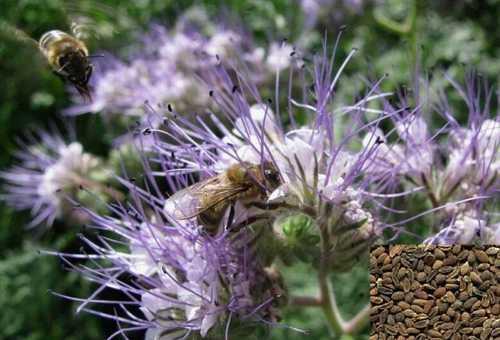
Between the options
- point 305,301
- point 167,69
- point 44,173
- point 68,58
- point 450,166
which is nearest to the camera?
point 450,166

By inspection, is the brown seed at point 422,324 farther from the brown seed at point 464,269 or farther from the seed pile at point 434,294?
the brown seed at point 464,269

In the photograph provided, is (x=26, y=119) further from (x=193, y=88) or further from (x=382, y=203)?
(x=382, y=203)

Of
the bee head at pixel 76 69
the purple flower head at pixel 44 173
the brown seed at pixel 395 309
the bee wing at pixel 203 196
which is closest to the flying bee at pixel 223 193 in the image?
the bee wing at pixel 203 196

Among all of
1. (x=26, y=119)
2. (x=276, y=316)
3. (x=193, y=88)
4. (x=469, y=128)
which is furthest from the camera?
(x=26, y=119)

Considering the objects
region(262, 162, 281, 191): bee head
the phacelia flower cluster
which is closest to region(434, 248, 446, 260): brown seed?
region(262, 162, 281, 191): bee head

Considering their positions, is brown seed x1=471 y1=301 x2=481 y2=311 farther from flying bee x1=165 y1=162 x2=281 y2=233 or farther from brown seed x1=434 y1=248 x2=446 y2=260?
flying bee x1=165 y1=162 x2=281 y2=233

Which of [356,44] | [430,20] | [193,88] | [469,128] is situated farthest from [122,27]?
[469,128]

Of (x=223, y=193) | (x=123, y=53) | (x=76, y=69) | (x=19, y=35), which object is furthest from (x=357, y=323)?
(x=123, y=53)

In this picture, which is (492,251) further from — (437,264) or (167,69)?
(167,69)
